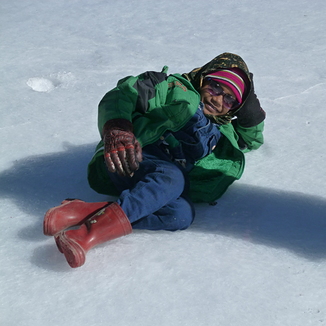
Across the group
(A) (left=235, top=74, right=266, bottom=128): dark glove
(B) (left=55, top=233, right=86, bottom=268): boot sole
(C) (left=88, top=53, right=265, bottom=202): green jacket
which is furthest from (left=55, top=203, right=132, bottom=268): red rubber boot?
(A) (left=235, top=74, right=266, bottom=128): dark glove

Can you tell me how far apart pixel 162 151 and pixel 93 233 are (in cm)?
41

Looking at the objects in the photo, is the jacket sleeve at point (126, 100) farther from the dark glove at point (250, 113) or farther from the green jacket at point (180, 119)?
the dark glove at point (250, 113)

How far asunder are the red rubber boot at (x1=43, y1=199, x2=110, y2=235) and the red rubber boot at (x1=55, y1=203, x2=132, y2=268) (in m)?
0.05

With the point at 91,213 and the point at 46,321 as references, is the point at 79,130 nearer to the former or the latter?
the point at 91,213

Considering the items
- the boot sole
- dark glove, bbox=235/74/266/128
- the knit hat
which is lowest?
dark glove, bbox=235/74/266/128

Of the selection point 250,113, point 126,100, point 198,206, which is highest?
point 126,100

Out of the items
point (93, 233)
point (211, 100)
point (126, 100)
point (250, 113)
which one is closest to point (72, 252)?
point (93, 233)

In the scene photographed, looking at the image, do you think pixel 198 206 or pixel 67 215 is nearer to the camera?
pixel 67 215

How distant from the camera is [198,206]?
5.43 feet

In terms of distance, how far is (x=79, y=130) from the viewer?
2.06 m

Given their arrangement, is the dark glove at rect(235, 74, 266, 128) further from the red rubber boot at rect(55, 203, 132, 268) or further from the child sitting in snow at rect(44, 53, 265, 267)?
the red rubber boot at rect(55, 203, 132, 268)

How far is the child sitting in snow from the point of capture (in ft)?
4.55

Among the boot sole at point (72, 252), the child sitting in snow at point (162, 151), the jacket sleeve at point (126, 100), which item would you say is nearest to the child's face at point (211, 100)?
the child sitting in snow at point (162, 151)

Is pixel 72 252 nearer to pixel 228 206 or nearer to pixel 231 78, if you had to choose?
pixel 228 206
